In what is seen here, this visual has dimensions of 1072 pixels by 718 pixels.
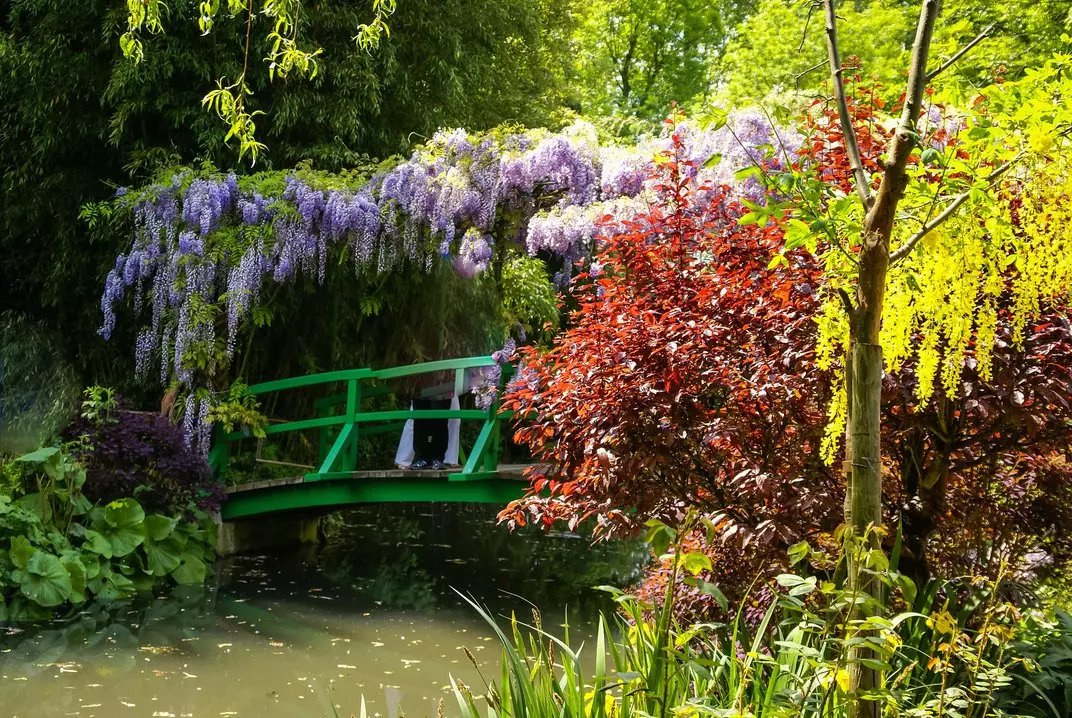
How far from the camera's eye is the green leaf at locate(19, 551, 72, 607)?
743 centimetres

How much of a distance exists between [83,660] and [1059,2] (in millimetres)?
13141

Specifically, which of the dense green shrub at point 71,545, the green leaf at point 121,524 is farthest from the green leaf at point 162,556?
the green leaf at point 121,524

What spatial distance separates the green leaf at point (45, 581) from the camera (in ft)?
24.4

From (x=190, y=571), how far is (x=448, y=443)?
7.97ft

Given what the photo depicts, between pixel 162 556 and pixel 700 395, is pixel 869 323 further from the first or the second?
pixel 162 556

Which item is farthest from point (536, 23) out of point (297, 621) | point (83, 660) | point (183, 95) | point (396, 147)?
point (83, 660)

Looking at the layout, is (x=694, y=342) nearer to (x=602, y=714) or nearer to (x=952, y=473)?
(x=952, y=473)

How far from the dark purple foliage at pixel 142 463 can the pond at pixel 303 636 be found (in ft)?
2.70

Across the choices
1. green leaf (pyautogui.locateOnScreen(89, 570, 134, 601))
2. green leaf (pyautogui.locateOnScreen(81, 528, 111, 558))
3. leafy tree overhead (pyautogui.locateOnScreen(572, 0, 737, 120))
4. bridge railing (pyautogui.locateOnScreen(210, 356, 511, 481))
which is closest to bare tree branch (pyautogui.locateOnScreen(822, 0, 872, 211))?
bridge railing (pyautogui.locateOnScreen(210, 356, 511, 481))

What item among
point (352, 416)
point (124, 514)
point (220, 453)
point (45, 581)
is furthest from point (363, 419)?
point (45, 581)

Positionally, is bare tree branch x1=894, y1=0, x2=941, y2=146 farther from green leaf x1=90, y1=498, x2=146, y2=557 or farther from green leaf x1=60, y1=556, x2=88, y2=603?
green leaf x1=90, y1=498, x2=146, y2=557

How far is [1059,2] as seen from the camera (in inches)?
542

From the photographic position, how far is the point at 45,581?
24.7ft

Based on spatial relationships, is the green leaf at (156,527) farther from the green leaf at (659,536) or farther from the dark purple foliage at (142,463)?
the green leaf at (659,536)
